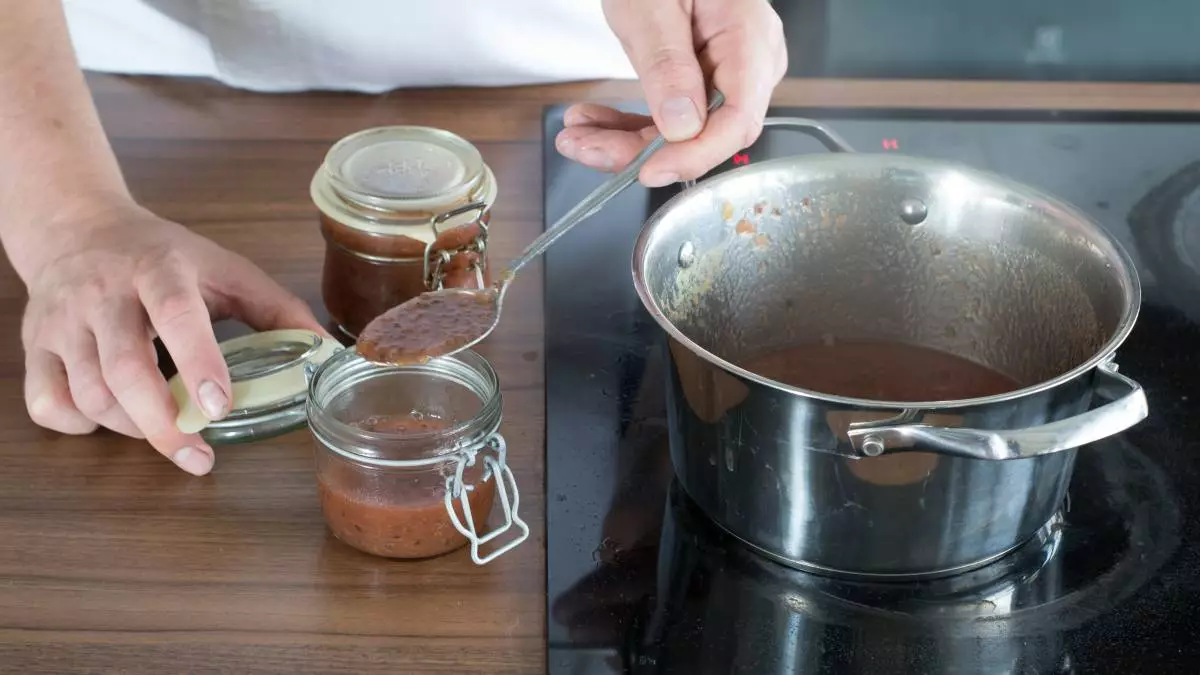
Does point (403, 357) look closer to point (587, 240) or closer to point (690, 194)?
point (690, 194)

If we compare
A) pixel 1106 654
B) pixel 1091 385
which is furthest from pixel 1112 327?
pixel 1106 654

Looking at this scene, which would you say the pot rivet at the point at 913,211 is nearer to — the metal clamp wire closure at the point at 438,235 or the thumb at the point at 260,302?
the metal clamp wire closure at the point at 438,235

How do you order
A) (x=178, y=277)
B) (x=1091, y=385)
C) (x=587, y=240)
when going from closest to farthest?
1. (x=1091, y=385)
2. (x=178, y=277)
3. (x=587, y=240)

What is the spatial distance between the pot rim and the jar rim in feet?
0.36

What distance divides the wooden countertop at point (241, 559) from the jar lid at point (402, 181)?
0.38ft

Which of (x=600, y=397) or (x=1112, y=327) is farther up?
(x=1112, y=327)

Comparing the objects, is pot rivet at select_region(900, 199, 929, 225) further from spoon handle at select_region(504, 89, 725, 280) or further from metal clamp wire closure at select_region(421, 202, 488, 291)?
metal clamp wire closure at select_region(421, 202, 488, 291)

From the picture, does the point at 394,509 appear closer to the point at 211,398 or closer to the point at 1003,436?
the point at 211,398

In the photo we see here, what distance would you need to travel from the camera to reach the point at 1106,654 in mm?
653

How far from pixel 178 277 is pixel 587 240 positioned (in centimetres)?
34

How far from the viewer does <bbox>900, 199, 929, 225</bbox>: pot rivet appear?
82 cm

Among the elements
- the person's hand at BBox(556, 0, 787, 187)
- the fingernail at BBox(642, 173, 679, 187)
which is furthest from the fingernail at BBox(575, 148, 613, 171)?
the fingernail at BBox(642, 173, 679, 187)

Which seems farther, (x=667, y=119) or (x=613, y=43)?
(x=613, y=43)

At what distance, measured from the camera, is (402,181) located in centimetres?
82
